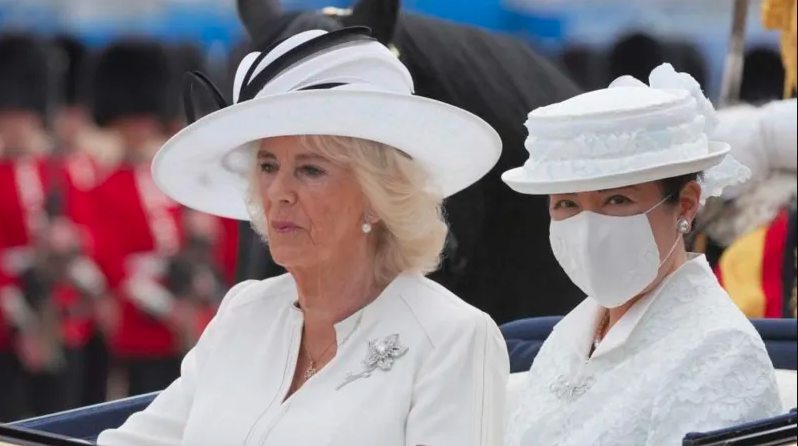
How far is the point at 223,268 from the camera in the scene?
8023 millimetres

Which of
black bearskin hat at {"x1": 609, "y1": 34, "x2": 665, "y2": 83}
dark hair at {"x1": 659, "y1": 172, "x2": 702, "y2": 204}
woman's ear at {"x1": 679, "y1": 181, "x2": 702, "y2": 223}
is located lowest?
black bearskin hat at {"x1": 609, "y1": 34, "x2": 665, "y2": 83}

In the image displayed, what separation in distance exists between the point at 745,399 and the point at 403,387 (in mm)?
649

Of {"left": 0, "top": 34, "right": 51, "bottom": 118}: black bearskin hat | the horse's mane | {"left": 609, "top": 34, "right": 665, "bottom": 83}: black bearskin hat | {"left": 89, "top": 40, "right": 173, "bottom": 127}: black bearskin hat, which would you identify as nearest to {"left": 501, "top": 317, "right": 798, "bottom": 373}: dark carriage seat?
the horse's mane

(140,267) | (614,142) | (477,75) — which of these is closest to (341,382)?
(614,142)

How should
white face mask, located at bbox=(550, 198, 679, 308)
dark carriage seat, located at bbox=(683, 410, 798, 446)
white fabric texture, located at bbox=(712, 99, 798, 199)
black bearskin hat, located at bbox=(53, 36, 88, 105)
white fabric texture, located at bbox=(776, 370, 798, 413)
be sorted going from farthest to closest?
black bearskin hat, located at bbox=(53, 36, 88, 105) → white fabric texture, located at bbox=(712, 99, 798, 199) → white fabric texture, located at bbox=(776, 370, 798, 413) → white face mask, located at bbox=(550, 198, 679, 308) → dark carriage seat, located at bbox=(683, 410, 798, 446)

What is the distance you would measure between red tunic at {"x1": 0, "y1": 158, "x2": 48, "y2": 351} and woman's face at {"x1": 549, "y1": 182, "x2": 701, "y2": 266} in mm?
4778

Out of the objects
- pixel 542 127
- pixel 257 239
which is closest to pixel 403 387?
pixel 542 127

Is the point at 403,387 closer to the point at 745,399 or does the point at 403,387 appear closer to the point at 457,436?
the point at 457,436

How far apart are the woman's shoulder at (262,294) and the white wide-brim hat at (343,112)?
0.24 m

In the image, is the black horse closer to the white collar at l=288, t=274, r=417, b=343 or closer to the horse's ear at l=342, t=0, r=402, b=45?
the horse's ear at l=342, t=0, r=402, b=45

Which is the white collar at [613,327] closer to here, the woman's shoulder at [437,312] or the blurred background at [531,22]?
the woman's shoulder at [437,312]

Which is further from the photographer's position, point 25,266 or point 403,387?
point 25,266

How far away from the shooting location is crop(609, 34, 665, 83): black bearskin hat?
9531mm

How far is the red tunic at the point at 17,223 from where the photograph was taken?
25.0 feet
